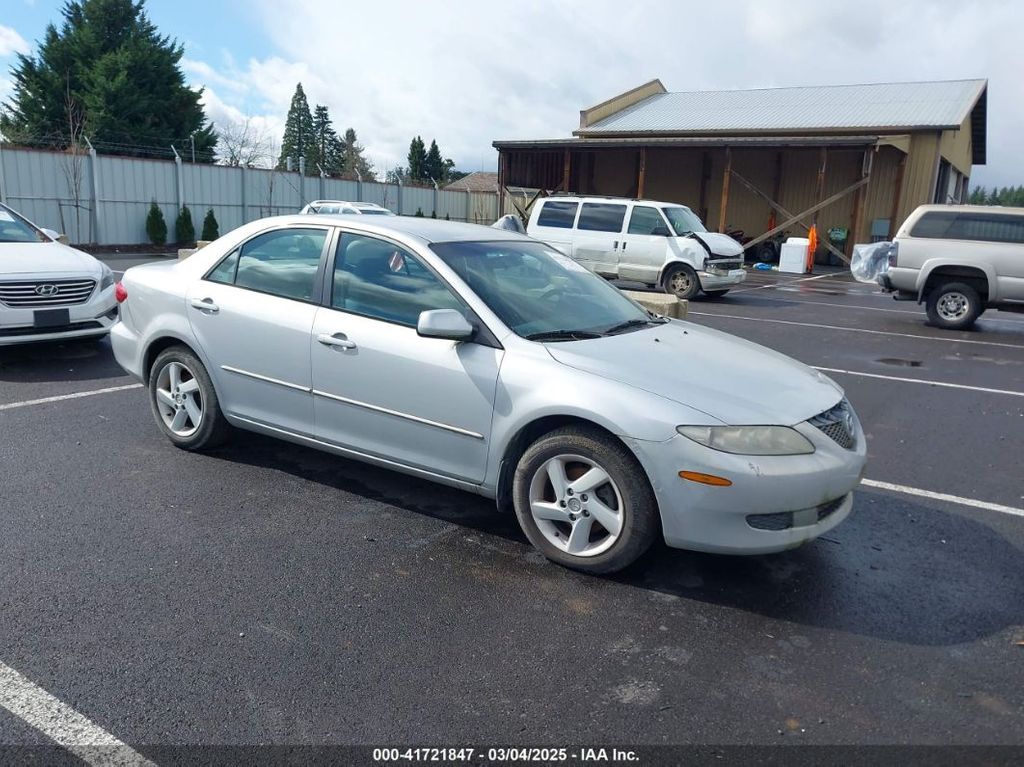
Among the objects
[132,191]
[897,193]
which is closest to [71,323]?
[132,191]

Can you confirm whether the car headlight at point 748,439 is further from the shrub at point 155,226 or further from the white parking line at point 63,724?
the shrub at point 155,226

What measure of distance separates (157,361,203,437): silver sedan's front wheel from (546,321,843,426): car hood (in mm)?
2556

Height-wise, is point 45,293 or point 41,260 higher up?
point 41,260

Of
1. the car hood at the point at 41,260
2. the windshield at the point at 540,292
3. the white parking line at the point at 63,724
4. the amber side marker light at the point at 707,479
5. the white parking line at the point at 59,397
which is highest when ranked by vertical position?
the windshield at the point at 540,292

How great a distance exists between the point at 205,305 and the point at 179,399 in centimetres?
70

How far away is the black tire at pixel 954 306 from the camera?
12766 millimetres

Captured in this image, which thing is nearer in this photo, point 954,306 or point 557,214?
A: point 954,306

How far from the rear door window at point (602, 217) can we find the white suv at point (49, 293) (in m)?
10.2

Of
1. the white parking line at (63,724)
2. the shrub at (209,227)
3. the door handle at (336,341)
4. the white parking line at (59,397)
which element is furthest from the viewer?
the shrub at (209,227)

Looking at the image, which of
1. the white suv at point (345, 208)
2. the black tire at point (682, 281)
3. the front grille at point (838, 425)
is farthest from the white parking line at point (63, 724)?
the white suv at point (345, 208)

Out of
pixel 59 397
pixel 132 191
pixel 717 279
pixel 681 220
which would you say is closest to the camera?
pixel 59 397

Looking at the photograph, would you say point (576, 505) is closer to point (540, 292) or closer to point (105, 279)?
point (540, 292)

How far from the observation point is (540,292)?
4621 millimetres

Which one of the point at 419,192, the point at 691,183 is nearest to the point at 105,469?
the point at 691,183
